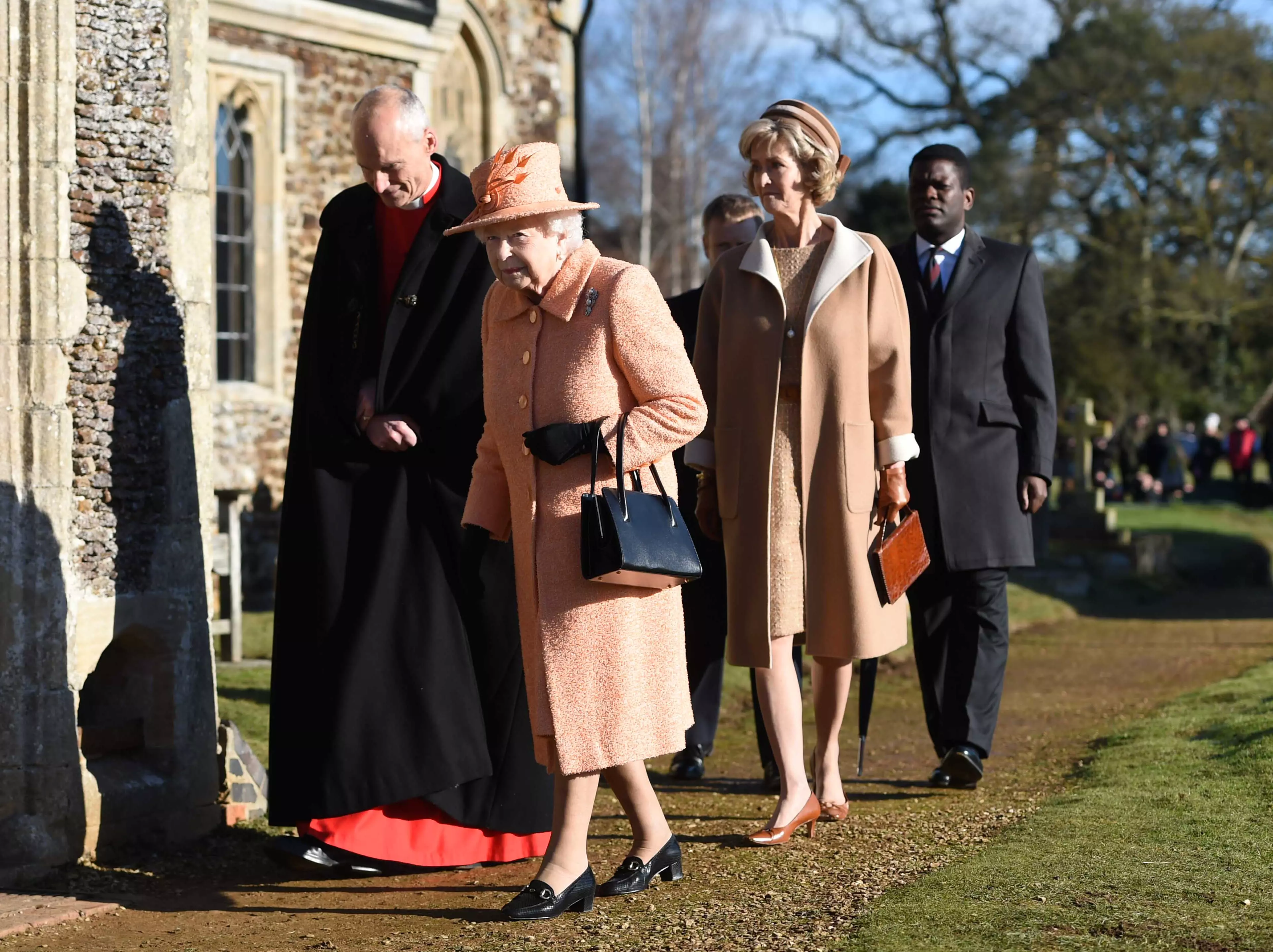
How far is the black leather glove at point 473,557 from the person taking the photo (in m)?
4.53

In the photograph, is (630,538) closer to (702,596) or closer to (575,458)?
(575,458)

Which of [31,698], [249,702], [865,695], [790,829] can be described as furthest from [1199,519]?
[31,698]

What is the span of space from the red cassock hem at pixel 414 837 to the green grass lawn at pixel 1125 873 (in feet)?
4.15

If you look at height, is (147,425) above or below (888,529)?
above

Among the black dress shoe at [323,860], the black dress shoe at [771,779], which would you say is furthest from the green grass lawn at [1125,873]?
the black dress shoe at [323,860]

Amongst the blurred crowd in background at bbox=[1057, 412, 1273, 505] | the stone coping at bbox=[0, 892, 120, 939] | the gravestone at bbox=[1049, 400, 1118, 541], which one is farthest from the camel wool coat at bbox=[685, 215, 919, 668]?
the blurred crowd in background at bbox=[1057, 412, 1273, 505]

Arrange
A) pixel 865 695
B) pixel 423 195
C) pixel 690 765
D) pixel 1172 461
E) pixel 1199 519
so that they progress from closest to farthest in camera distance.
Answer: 1. pixel 423 195
2. pixel 865 695
3. pixel 690 765
4. pixel 1199 519
5. pixel 1172 461

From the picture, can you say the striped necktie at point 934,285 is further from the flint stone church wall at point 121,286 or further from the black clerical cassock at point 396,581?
the flint stone church wall at point 121,286

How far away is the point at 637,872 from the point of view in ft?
14.5

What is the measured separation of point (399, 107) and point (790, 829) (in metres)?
2.34

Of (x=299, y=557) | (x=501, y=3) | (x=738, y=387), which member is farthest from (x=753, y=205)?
(x=501, y=3)

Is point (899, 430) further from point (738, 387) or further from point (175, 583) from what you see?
point (175, 583)

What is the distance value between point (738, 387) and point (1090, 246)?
26.3m

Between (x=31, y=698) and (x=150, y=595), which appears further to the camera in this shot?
(x=150, y=595)
